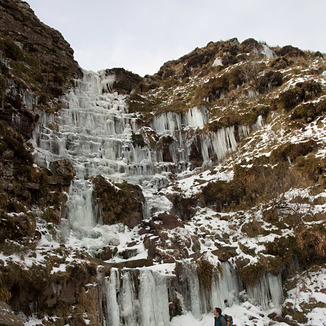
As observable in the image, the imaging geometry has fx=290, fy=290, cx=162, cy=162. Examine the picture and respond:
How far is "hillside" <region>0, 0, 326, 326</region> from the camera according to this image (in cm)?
1159

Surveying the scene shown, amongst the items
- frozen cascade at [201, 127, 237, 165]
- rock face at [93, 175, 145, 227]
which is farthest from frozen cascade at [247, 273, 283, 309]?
frozen cascade at [201, 127, 237, 165]

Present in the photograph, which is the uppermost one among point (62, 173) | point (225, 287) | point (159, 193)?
point (62, 173)

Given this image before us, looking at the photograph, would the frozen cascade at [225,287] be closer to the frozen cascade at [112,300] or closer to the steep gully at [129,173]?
the steep gully at [129,173]

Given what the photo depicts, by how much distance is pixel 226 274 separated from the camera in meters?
14.0

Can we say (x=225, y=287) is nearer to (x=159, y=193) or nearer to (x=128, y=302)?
(x=128, y=302)

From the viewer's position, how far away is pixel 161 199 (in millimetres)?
19297

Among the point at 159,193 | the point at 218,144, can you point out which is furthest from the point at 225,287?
the point at 218,144

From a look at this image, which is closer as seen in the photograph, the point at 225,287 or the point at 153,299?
the point at 153,299

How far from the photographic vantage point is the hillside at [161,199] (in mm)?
11594

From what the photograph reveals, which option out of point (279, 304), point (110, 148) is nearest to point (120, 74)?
point (110, 148)

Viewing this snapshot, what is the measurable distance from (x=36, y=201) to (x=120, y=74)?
85.1 ft

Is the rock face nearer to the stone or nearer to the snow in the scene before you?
the snow

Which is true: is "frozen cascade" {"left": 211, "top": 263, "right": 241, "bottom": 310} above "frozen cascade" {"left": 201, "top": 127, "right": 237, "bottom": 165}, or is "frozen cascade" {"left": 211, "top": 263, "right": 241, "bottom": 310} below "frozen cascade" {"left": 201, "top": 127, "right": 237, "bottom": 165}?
below

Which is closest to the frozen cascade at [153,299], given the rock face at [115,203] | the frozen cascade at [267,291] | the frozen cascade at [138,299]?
the frozen cascade at [138,299]
